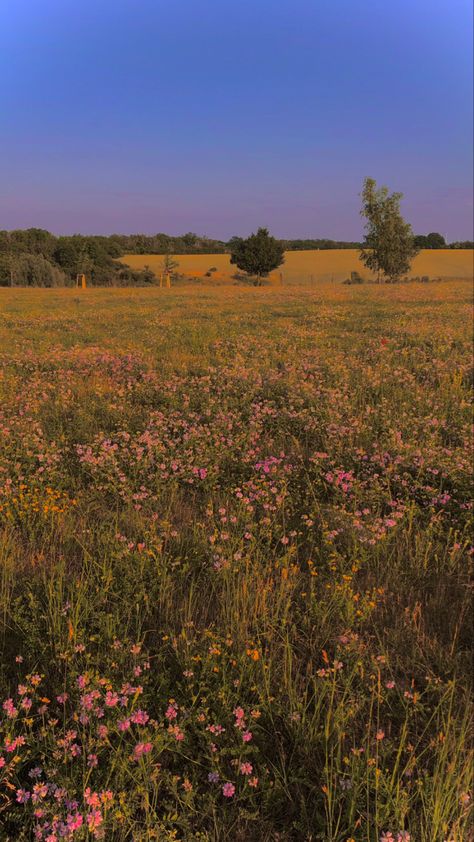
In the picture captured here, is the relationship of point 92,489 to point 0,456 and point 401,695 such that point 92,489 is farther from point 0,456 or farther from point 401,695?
point 401,695

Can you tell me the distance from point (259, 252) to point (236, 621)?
217 ft

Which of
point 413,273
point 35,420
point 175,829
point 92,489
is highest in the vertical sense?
point 413,273

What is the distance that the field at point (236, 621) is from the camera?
1700 millimetres

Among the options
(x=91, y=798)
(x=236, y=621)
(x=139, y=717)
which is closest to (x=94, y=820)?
(x=91, y=798)

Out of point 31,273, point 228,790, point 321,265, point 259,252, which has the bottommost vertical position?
point 228,790

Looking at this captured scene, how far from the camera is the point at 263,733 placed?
1.98 metres

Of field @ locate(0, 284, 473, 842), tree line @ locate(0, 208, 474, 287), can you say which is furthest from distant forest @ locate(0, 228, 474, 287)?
field @ locate(0, 284, 473, 842)

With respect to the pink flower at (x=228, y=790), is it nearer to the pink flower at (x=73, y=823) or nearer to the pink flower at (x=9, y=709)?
the pink flower at (x=73, y=823)

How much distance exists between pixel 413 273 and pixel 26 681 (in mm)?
90981

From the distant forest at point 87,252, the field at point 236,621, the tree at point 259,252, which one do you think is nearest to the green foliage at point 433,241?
the distant forest at point 87,252

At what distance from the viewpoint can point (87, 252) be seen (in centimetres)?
8244

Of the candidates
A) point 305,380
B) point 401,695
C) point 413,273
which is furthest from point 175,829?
point 413,273

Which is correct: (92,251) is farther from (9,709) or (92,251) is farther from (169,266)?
(9,709)

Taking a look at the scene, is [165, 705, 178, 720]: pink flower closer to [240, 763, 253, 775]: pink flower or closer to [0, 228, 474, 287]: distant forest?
[240, 763, 253, 775]: pink flower
